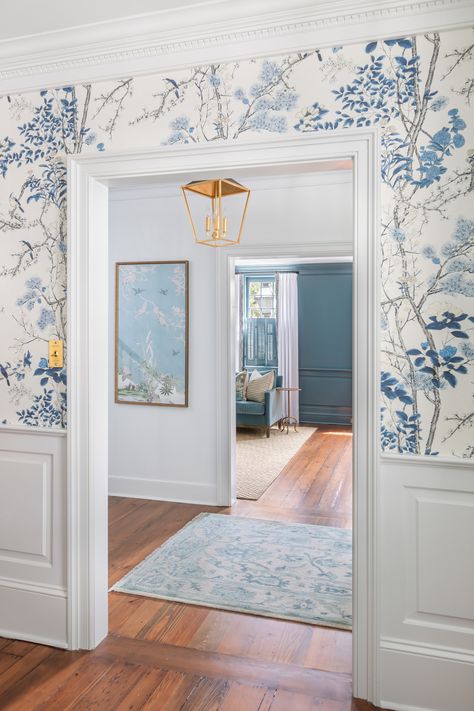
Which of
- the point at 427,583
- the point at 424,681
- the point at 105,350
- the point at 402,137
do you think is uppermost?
the point at 402,137

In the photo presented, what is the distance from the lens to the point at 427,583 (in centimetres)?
212

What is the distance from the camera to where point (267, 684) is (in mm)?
2299

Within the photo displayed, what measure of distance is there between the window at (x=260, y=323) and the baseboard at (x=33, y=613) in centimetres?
673

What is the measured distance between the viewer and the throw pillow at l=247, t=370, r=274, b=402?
7555 millimetres

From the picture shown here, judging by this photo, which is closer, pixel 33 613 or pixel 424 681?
pixel 424 681

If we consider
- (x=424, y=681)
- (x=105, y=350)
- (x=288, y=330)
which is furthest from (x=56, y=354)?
(x=288, y=330)

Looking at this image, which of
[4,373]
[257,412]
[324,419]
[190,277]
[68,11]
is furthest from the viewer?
[324,419]

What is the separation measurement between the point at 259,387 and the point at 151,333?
9.81 ft

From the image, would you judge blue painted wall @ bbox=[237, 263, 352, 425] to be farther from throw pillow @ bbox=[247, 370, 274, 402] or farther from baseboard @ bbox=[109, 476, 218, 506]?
baseboard @ bbox=[109, 476, 218, 506]

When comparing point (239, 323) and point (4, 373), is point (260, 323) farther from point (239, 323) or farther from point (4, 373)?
point (4, 373)

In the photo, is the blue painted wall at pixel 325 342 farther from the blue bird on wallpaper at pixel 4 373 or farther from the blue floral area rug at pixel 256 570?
the blue bird on wallpaper at pixel 4 373

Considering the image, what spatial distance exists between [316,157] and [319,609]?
2.22 m

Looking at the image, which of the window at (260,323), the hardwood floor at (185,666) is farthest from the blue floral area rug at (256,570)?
the window at (260,323)

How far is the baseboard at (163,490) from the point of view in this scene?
185 inches
